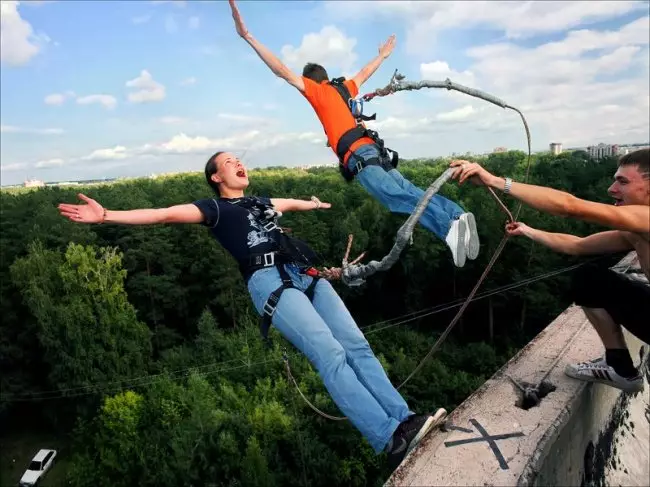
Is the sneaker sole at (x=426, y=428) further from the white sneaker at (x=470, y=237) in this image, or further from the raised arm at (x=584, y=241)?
the raised arm at (x=584, y=241)

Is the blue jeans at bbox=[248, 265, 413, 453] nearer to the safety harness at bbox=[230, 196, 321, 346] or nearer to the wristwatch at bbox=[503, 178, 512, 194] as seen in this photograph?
the safety harness at bbox=[230, 196, 321, 346]

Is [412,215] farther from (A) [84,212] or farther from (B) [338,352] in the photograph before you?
(A) [84,212]

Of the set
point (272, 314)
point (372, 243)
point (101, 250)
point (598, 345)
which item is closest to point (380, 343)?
point (372, 243)

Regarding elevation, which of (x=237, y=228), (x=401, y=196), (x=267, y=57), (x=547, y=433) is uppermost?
(x=267, y=57)

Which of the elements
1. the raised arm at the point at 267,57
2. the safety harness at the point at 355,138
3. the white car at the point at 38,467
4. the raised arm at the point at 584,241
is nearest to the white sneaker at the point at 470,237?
the raised arm at the point at 584,241

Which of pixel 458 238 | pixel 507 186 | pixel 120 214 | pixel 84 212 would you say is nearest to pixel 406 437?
pixel 458 238

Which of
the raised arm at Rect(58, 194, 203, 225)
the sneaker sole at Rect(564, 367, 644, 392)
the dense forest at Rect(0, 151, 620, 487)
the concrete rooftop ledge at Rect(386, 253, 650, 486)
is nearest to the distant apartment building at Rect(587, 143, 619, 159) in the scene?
the dense forest at Rect(0, 151, 620, 487)

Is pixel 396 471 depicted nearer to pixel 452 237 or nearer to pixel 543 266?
pixel 452 237

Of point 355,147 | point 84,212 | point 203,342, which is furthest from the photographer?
point 203,342

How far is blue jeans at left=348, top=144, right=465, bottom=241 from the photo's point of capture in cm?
383

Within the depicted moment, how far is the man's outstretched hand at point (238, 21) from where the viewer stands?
401cm

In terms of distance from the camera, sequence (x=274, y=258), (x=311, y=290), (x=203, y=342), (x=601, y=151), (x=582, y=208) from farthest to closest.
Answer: (x=601, y=151) → (x=203, y=342) → (x=311, y=290) → (x=274, y=258) → (x=582, y=208)

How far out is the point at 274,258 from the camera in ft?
11.7

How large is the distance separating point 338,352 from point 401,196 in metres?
1.41
